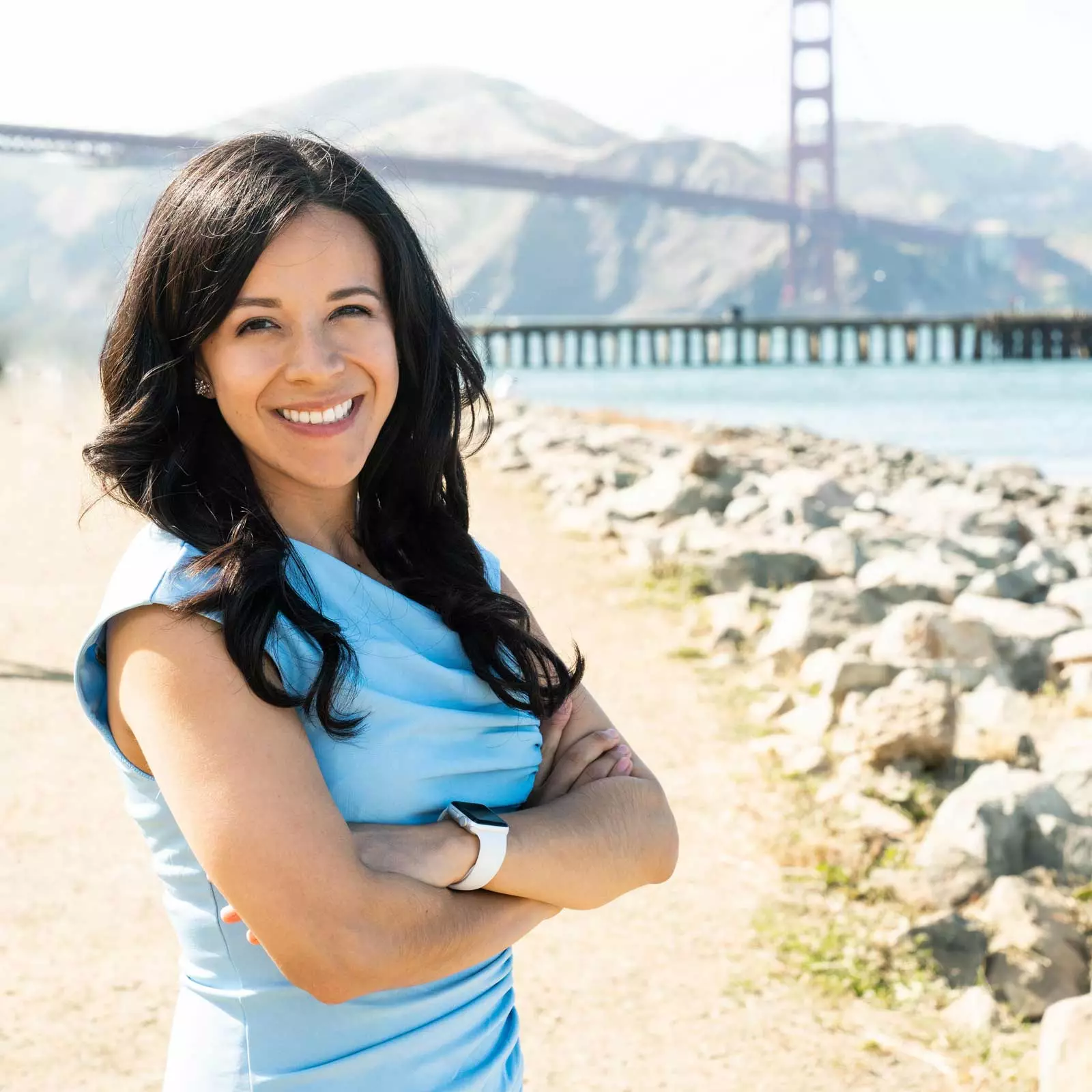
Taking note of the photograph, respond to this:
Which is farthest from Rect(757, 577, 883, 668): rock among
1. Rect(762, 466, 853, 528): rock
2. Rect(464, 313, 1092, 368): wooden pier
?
Rect(464, 313, 1092, 368): wooden pier

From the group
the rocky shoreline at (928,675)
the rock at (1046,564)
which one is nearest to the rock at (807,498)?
the rocky shoreline at (928,675)

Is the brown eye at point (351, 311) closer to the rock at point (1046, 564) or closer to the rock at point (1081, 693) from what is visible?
the rock at point (1081, 693)

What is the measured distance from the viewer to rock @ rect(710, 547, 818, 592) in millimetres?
6387

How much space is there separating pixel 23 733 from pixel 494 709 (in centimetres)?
341

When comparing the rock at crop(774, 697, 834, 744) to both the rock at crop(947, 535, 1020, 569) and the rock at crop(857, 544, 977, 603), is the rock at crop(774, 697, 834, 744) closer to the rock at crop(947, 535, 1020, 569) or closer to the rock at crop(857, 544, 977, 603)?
the rock at crop(857, 544, 977, 603)

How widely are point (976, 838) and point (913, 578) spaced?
3043mm

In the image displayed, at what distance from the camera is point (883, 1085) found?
8.25 ft

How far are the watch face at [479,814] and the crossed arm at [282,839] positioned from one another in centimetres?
2

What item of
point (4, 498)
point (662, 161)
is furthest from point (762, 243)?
point (4, 498)

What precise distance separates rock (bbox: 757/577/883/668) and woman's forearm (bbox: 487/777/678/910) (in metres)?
3.56

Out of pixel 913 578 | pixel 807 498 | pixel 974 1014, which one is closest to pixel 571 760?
pixel 974 1014

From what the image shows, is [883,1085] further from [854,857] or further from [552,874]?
[552,874]

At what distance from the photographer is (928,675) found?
430 centimetres

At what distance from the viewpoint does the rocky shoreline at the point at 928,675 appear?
2920mm
